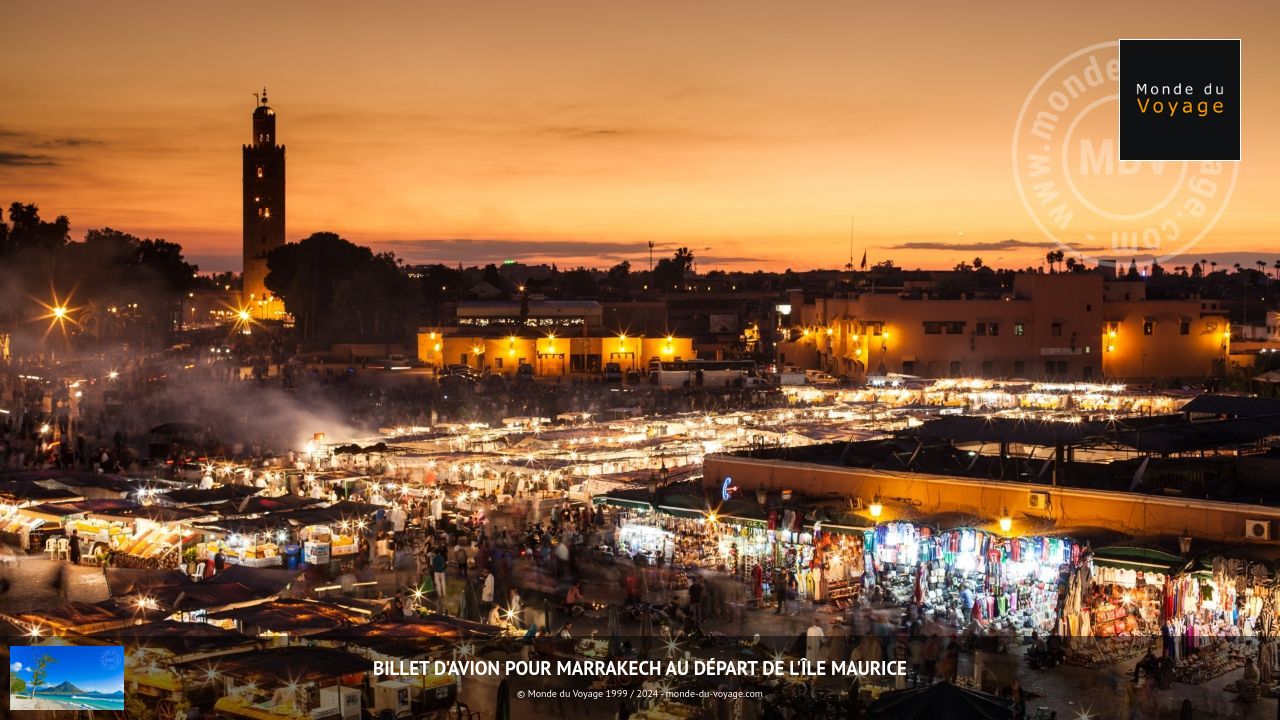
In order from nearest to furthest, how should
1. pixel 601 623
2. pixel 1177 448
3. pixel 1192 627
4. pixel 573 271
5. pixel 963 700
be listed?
1. pixel 963 700
2. pixel 1192 627
3. pixel 601 623
4. pixel 1177 448
5. pixel 573 271

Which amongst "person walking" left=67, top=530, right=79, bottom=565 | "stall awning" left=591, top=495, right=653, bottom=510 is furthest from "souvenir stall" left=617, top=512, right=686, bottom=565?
"person walking" left=67, top=530, right=79, bottom=565

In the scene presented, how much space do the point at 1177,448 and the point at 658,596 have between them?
7.62 metres

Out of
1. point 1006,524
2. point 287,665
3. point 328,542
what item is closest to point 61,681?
point 287,665

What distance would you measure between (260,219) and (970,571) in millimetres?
98619

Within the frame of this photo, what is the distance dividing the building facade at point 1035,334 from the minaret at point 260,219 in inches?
2465

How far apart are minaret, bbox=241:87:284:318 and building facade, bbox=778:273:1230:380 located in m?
62.6

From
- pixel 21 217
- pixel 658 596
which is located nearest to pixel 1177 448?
pixel 658 596

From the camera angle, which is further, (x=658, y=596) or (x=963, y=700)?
(x=658, y=596)

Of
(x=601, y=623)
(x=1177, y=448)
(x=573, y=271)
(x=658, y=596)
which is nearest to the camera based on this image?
(x=601, y=623)

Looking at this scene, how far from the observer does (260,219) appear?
10575 cm

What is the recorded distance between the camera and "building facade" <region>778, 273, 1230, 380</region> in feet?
177

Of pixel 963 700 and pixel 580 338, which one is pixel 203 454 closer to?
pixel 963 700

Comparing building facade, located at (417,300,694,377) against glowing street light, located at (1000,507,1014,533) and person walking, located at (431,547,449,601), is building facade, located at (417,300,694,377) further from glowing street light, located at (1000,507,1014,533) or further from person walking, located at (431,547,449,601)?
glowing street light, located at (1000,507,1014,533)

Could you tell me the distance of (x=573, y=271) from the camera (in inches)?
4348
